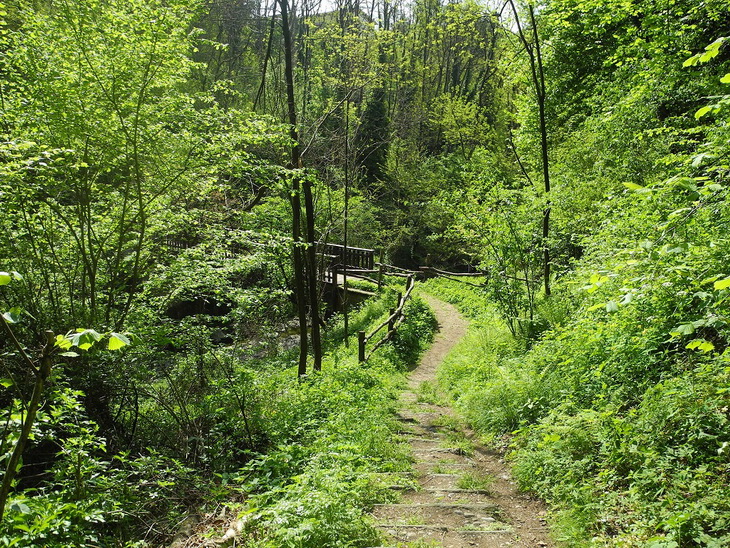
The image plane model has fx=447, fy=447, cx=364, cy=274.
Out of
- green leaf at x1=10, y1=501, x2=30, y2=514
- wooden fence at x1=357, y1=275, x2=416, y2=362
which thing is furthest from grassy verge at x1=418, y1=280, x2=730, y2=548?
wooden fence at x1=357, y1=275, x2=416, y2=362

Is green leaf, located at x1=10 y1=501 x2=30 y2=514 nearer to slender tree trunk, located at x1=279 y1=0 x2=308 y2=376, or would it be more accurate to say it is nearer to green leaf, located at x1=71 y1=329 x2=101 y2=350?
green leaf, located at x1=71 y1=329 x2=101 y2=350

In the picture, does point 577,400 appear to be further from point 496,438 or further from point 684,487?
point 684,487

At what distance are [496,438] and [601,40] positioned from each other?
524 inches

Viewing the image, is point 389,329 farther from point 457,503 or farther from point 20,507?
point 20,507

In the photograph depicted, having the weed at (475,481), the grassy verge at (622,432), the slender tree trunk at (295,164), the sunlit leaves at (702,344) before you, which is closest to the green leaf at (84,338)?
the sunlit leaves at (702,344)

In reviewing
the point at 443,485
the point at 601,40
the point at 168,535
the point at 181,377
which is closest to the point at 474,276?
the point at 601,40

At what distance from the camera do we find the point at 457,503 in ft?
14.3

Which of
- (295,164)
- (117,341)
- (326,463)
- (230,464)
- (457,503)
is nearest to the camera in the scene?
(117,341)

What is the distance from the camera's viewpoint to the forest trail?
3.78m

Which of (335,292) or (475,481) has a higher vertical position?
(335,292)

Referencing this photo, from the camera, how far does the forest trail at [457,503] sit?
3781 mm

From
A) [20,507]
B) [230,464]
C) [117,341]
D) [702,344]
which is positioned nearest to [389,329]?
[230,464]

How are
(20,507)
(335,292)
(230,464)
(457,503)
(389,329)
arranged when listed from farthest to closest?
1. (335,292)
2. (389,329)
3. (230,464)
4. (457,503)
5. (20,507)

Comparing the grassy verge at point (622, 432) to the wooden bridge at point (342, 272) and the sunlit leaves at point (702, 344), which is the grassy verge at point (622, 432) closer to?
the sunlit leaves at point (702, 344)
